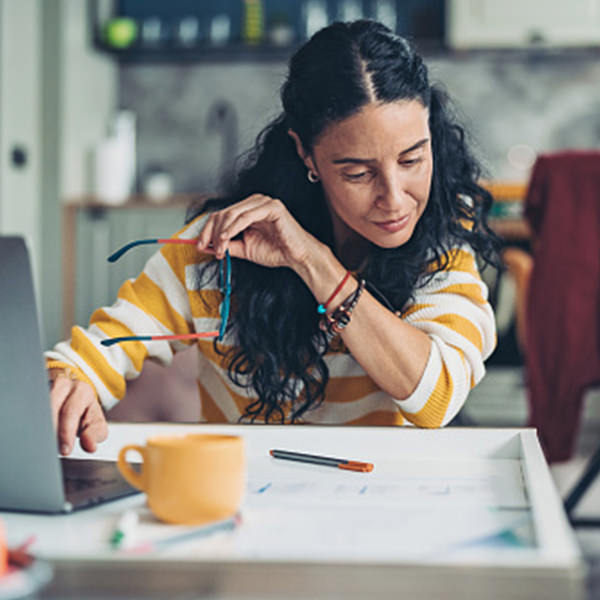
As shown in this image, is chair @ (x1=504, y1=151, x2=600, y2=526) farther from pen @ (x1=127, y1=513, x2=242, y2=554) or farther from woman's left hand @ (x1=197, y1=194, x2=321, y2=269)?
pen @ (x1=127, y1=513, x2=242, y2=554)

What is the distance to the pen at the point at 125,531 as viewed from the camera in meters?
0.53

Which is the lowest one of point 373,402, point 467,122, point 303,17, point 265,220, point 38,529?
point 373,402

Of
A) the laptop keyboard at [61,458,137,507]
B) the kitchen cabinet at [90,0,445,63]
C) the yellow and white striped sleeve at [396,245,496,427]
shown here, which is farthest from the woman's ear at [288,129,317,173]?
the kitchen cabinet at [90,0,445,63]

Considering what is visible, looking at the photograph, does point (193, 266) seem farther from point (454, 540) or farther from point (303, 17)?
point (303, 17)

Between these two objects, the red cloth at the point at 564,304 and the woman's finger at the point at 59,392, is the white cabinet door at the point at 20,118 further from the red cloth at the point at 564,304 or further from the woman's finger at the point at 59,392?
the woman's finger at the point at 59,392

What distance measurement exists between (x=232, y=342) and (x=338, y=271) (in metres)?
0.24

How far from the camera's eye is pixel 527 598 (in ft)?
1.42

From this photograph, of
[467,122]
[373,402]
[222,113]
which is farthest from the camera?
[222,113]

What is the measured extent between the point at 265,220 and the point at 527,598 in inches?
28.5

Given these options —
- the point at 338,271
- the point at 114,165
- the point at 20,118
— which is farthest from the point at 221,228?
the point at 114,165

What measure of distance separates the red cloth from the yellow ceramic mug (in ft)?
5.90

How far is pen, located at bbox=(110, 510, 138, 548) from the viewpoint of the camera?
0.53 metres

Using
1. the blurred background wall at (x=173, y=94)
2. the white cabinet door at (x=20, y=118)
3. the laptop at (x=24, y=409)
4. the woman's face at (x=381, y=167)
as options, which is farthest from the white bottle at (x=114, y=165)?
the laptop at (x=24, y=409)

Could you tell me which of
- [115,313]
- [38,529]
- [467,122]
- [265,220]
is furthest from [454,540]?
[467,122]
